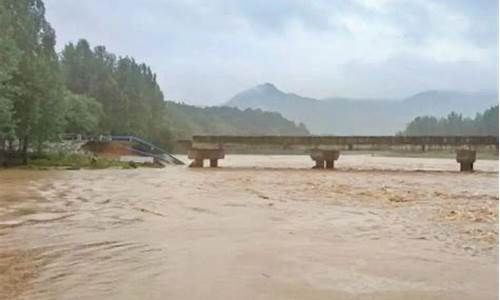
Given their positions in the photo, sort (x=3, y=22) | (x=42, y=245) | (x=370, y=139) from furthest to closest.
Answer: (x=370, y=139)
(x=3, y=22)
(x=42, y=245)

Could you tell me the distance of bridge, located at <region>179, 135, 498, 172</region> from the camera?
139 feet

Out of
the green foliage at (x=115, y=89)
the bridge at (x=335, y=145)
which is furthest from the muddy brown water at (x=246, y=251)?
the green foliage at (x=115, y=89)

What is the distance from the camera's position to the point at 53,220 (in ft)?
37.5

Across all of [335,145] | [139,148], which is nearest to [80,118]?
[139,148]

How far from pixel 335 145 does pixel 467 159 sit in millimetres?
9301

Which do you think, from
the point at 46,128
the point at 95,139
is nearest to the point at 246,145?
the point at 46,128

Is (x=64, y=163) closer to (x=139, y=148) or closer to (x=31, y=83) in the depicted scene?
(x=31, y=83)

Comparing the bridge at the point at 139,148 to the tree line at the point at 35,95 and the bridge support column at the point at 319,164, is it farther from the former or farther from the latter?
the bridge support column at the point at 319,164

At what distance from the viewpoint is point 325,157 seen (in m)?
44.4

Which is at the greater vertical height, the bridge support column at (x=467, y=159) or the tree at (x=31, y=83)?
the tree at (x=31, y=83)

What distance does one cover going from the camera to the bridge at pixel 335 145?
139 feet

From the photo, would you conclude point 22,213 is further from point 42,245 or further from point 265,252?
point 265,252

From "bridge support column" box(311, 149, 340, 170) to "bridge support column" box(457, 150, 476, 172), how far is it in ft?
28.6

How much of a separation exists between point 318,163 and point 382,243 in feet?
118
